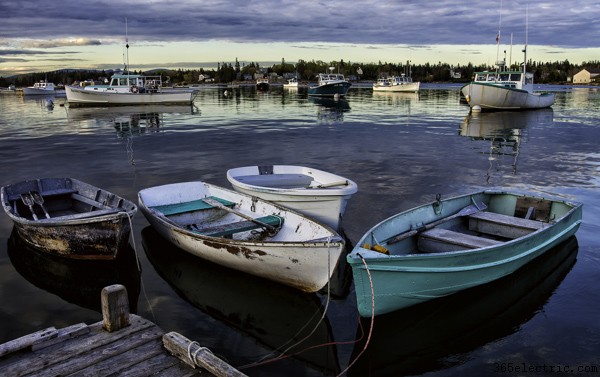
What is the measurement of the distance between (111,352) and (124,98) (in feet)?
157

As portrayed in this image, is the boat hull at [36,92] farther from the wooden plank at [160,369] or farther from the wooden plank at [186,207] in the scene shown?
the wooden plank at [160,369]

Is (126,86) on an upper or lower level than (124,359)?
upper

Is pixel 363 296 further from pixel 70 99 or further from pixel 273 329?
pixel 70 99

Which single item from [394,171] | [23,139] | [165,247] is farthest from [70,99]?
[165,247]

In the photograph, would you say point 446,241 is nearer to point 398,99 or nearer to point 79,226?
point 79,226

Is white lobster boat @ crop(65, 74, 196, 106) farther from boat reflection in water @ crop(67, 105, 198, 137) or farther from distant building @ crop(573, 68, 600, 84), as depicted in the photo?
distant building @ crop(573, 68, 600, 84)

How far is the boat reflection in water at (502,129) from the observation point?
21.7 m

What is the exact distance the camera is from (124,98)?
49594 millimetres

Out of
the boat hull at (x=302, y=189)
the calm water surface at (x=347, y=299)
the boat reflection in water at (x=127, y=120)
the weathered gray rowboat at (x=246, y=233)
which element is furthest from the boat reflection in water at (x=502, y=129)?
the boat reflection in water at (x=127, y=120)

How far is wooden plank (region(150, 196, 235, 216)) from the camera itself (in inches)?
419

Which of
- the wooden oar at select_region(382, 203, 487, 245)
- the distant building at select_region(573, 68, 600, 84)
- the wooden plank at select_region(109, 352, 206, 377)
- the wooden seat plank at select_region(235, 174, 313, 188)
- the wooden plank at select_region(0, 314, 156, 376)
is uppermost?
the distant building at select_region(573, 68, 600, 84)

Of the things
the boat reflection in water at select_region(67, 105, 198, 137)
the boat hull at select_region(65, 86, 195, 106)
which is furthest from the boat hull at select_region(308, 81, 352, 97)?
the boat reflection in water at select_region(67, 105, 198, 137)

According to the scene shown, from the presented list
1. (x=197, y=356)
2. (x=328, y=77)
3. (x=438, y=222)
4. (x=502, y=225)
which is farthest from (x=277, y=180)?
(x=328, y=77)

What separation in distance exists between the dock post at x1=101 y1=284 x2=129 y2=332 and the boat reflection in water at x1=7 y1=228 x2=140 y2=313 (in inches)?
81.6
